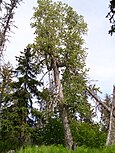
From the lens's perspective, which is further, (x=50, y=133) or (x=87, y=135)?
(x=50, y=133)

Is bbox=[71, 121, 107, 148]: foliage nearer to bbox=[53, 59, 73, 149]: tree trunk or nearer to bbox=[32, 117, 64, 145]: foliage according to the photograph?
bbox=[32, 117, 64, 145]: foliage

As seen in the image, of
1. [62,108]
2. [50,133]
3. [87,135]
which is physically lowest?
[87,135]

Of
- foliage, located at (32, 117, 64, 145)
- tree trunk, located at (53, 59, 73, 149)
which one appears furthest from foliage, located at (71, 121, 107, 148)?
tree trunk, located at (53, 59, 73, 149)

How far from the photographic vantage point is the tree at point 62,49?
83.5 ft

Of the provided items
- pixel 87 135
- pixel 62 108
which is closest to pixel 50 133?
pixel 87 135

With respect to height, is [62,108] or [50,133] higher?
[62,108]

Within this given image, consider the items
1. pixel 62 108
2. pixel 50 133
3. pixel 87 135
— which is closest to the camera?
pixel 62 108

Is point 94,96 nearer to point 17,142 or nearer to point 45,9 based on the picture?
point 45,9

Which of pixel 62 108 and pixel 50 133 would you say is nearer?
pixel 62 108

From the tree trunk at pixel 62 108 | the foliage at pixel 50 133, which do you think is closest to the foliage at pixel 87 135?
the foliage at pixel 50 133

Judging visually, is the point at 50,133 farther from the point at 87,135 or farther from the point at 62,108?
the point at 62,108

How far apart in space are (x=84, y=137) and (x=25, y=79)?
6778mm

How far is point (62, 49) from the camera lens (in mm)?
25969

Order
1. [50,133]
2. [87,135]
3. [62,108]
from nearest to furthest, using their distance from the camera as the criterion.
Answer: [62,108]
[87,135]
[50,133]
